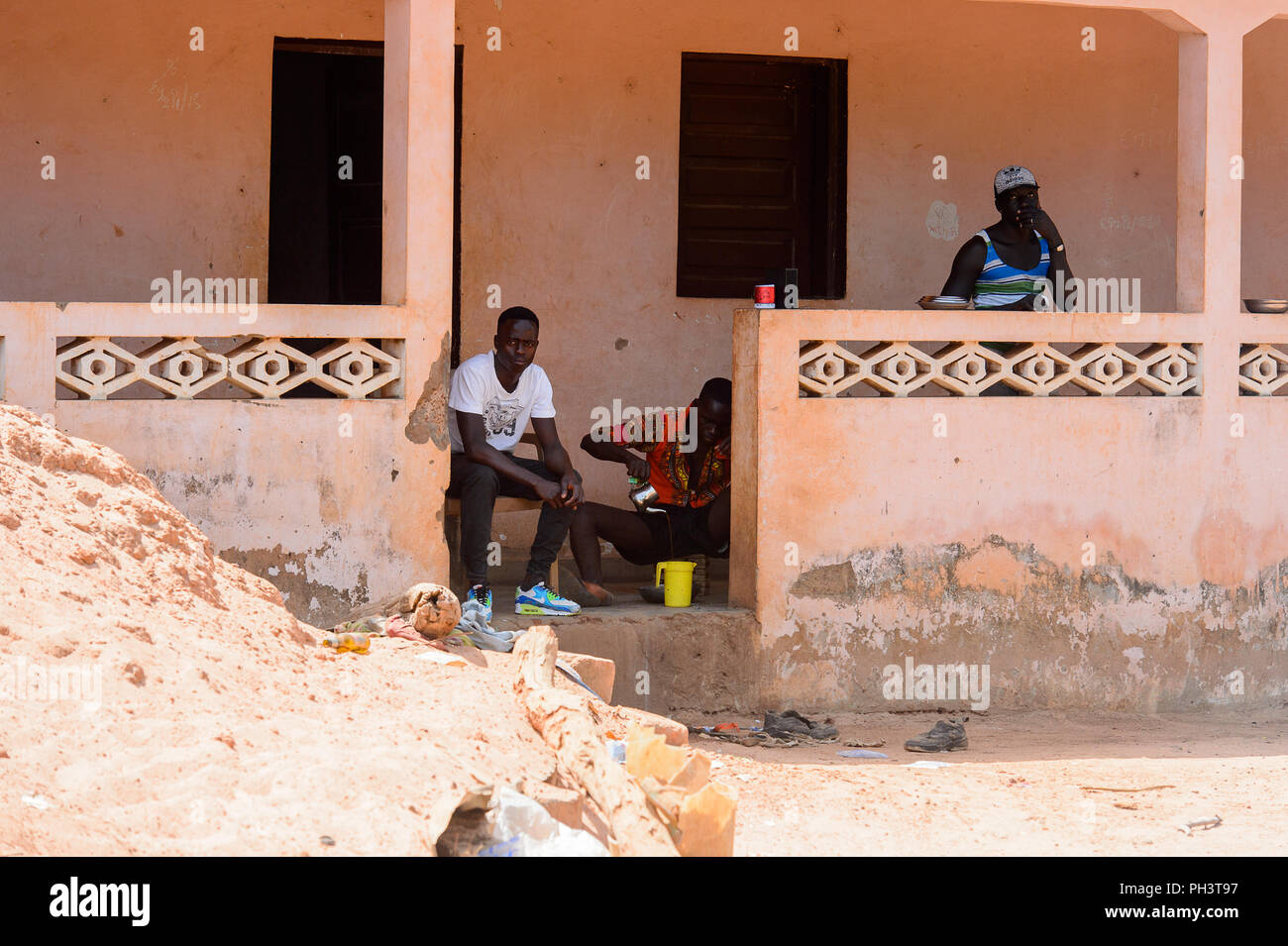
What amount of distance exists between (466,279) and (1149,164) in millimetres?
4061

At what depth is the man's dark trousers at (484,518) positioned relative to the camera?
6059mm

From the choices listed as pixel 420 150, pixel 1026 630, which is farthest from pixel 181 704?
pixel 1026 630

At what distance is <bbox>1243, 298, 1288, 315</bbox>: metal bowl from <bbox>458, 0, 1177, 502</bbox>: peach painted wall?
5.23 feet

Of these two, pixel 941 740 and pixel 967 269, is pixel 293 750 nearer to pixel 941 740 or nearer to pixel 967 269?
pixel 941 740

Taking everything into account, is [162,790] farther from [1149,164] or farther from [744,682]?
[1149,164]

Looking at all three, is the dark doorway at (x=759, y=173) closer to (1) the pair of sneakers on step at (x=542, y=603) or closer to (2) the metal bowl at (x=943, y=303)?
(2) the metal bowl at (x=943, y=303)

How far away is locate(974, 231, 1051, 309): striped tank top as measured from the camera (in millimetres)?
6945

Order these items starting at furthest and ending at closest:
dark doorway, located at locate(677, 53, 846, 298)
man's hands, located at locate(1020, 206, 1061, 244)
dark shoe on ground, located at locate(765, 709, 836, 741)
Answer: dark doorway, located at locate(677, 53, 846, 298) → man's hands, located at locate(1020, 206, 1061, 244) → dark shoe on ground, located at locate(765, 709, 836, 741)

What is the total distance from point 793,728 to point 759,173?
3.42 metres

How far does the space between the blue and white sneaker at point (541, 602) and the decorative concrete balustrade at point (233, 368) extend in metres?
1.06

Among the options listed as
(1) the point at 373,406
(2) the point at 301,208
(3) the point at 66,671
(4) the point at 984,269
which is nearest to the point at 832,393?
(4) the point at 984,269

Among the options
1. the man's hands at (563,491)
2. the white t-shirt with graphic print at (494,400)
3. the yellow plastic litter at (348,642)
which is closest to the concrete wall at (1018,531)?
the man's hands at (563,491)

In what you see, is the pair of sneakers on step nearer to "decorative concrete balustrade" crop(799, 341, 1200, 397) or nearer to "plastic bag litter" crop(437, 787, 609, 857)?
"decorative concrete balustrade" crop(799, 341, 1200, 397)

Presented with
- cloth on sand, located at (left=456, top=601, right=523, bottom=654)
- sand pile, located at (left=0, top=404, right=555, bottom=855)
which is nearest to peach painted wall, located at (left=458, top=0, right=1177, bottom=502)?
cloth on sand, located at (left=456, top=601, right=523, bottom=654)
